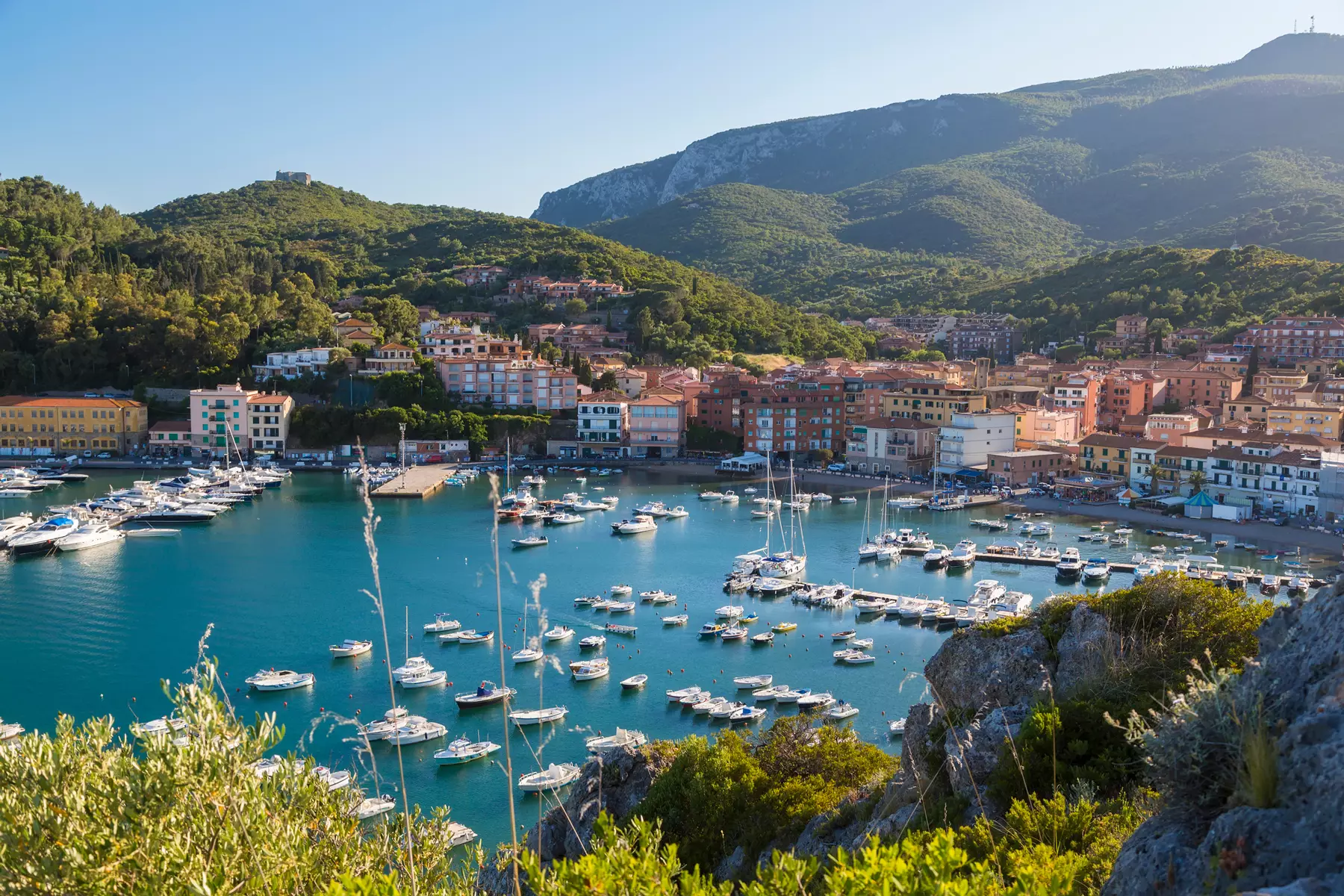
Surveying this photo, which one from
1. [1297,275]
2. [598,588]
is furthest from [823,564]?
[1297,275]

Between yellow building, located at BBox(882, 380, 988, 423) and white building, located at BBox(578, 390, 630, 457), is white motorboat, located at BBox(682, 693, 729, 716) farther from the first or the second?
white building, located at BBox(578, 390, 630, 457)

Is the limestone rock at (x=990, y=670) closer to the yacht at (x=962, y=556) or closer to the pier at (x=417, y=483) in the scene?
the yacht at (x=962, y=556)

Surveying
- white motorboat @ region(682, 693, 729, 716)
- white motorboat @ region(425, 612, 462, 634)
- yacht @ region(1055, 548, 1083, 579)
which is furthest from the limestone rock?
yacht @ region(1055, 548, 1083, 579)

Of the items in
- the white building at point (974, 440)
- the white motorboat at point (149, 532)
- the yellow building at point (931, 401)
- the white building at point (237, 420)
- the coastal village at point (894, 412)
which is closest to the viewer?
the white motorboat at point (149, 532)

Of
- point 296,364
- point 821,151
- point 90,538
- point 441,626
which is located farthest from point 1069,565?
point 821,151

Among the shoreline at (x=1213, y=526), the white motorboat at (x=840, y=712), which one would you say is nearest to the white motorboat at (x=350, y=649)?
the white motorboat at (x=840, y=712)
